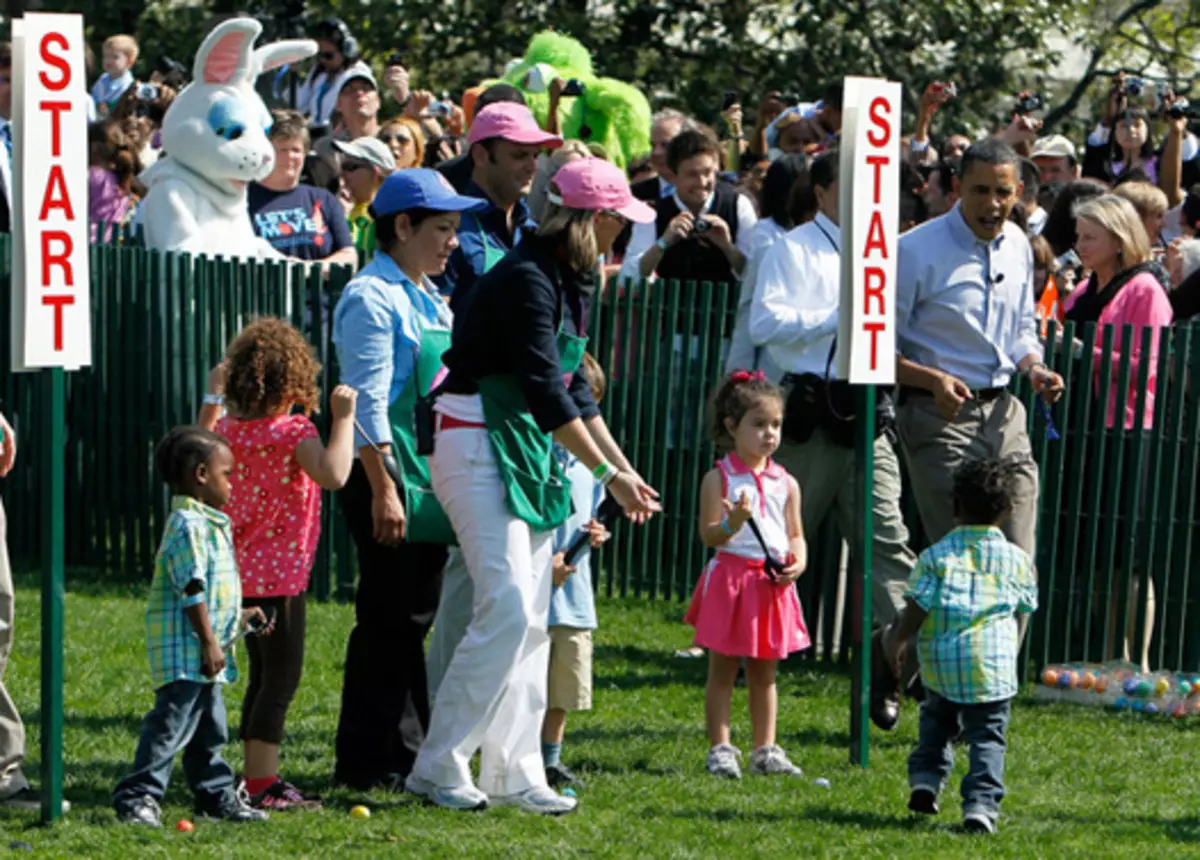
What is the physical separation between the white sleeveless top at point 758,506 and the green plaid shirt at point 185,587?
2.10 metres

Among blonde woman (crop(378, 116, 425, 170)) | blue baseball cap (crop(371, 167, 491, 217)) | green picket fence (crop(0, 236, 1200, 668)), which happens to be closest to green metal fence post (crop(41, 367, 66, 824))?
blue baseball cap (crop(371, 167, 491, 217))

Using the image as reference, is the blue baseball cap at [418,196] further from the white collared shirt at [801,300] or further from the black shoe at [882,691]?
the black shoe at [882,691]

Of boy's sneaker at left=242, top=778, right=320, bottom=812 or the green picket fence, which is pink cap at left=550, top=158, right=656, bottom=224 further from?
the green picket fence

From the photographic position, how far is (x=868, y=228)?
7.90 meters

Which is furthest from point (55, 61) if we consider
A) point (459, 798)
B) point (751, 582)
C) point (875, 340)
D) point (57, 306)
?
point (751, 582)

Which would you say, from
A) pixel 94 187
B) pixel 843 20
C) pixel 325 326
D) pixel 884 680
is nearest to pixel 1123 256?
pixel 884 680

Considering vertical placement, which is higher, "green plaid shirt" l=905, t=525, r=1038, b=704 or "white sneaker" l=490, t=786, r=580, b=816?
"green plaid shirt" l=905, t=525, r=1038, b=704

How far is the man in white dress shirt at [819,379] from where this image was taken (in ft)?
29.7

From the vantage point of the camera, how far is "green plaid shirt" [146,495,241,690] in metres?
6.88

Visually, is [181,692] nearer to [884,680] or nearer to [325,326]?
[884,680]

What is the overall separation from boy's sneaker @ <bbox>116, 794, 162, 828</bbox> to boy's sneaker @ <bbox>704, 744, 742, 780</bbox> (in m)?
2.12

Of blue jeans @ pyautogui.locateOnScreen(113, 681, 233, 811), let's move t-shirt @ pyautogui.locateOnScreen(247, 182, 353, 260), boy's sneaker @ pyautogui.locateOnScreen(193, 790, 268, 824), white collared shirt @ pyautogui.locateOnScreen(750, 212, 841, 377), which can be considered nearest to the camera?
blue jeans @ pyautogui.locateOnScreen(113, 681, 233, 811)

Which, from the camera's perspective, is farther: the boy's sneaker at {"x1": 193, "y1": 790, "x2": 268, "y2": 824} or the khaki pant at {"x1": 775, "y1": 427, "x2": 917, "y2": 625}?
the khaki pant at {"x1": 775, "y1": 427, "x2": 917, "y2": 625}

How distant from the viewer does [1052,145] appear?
48.3 feet
